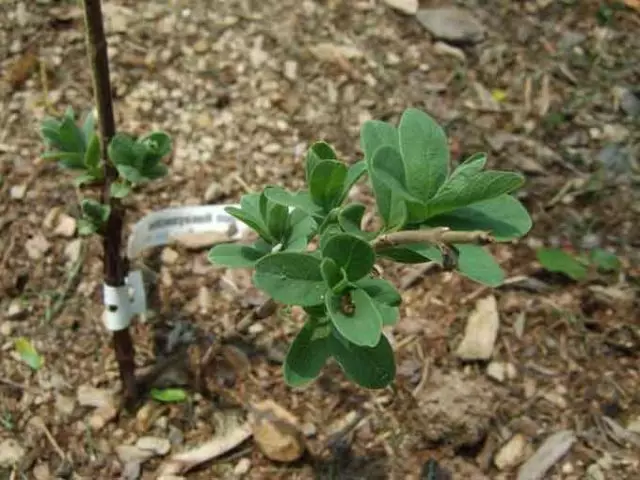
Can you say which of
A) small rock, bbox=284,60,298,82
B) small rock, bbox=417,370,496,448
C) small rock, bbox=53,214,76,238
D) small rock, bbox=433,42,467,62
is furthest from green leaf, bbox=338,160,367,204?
small rock, bbox=433,42,467,62

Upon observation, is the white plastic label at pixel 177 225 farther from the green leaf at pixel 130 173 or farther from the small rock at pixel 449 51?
the small rock at pixel 449 51

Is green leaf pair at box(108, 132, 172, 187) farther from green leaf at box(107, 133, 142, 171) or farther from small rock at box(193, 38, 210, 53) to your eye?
small rock at box(193, 38, 210, 53)

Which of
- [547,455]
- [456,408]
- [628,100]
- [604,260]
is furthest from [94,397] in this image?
[628,100]

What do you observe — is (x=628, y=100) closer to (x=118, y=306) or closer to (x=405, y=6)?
(x=405, y=6)

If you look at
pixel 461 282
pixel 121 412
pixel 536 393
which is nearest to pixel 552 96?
pixel 461 282

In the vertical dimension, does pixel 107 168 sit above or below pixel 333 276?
below

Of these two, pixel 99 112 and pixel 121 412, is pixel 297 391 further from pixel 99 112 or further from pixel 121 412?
pixel 99 112
